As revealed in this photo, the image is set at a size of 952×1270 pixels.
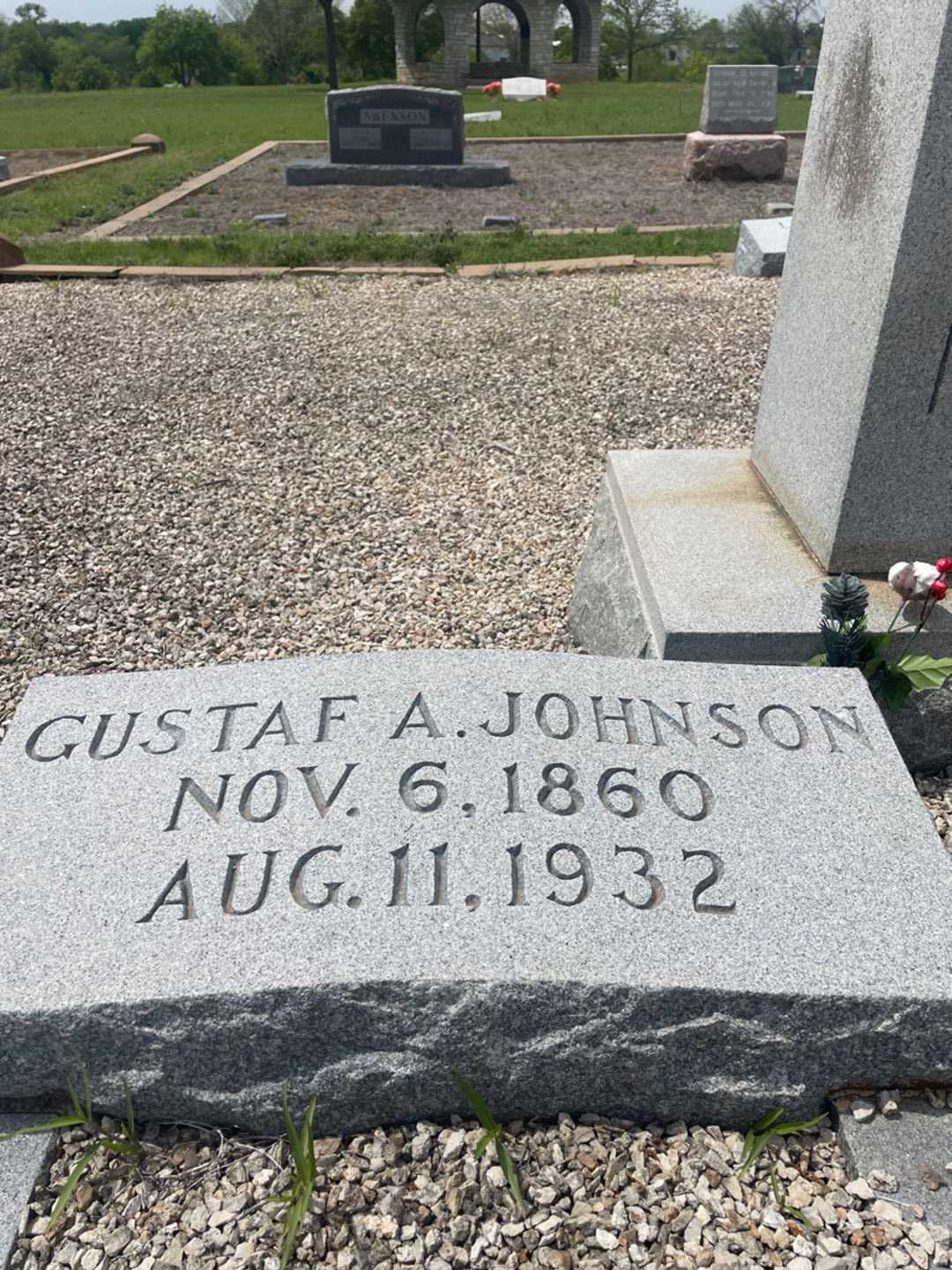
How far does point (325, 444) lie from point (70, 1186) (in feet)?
12.7

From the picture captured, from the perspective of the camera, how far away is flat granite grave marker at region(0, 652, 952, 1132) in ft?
6.01

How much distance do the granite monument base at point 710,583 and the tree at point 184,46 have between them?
58.2 meters

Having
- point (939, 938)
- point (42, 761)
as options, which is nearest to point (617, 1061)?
point (939, 938)

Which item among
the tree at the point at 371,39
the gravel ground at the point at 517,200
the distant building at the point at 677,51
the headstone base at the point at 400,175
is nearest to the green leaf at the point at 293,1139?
the gravel ground at the point at 517,200

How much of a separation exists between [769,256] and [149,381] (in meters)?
4.69

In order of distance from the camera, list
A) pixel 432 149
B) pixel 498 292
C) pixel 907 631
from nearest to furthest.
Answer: pixel 907 631 → pixel 498 292 → pixel 432 149

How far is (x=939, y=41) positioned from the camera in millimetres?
2297

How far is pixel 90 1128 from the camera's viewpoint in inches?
75.8

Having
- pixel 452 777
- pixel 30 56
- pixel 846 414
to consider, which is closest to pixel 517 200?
pixel 846 414

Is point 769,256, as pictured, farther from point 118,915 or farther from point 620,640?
point 118,915

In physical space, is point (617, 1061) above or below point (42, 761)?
below

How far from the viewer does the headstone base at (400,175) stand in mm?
13266

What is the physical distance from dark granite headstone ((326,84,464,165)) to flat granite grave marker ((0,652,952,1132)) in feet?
Result: 43.1

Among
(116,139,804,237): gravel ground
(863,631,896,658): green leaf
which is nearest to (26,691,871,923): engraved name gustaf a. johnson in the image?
(863,631,896,658): green leaf
